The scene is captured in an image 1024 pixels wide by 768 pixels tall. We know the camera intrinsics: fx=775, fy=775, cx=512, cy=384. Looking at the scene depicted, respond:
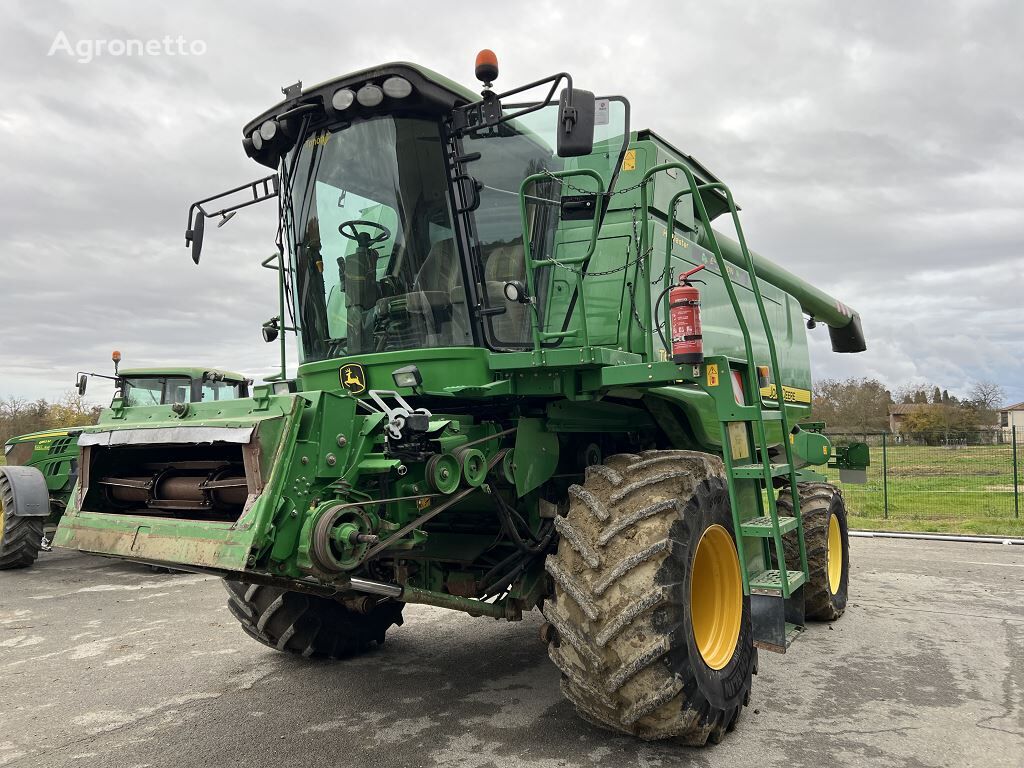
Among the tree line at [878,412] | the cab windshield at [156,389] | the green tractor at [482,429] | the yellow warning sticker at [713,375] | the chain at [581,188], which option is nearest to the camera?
the green tractor at [482,429]

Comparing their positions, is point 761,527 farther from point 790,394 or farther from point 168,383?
point 168,383

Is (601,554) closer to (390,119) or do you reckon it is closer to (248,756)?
(248,756)

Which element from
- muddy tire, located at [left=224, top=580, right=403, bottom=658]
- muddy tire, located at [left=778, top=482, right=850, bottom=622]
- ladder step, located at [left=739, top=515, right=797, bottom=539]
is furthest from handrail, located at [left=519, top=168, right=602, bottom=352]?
muddy tire, located at [left=778, top=482, right=850, bottom=622]

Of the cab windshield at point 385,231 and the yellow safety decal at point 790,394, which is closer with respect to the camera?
the cab windshield at point 385,231

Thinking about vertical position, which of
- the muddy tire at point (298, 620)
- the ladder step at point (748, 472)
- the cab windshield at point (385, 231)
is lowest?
the muddy tire at point (298, 620)

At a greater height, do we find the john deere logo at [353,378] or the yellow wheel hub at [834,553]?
the john deere logo at [353,378]

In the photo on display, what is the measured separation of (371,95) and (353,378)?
1494mm

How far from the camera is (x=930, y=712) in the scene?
14.0ft

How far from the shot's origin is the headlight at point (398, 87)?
3.94 meters

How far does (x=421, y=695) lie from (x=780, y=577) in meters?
2.20

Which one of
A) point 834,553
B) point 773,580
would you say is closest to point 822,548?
point 834,553

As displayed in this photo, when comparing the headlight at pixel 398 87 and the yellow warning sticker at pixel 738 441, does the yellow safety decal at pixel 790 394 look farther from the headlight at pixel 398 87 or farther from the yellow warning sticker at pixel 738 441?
the headlight at pixel 398 87

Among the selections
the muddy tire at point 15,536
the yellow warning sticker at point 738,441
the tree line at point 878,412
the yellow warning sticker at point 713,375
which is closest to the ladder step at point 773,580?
the yellow warning sticker at point 738,441

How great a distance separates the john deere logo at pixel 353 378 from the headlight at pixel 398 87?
4.72 ft
